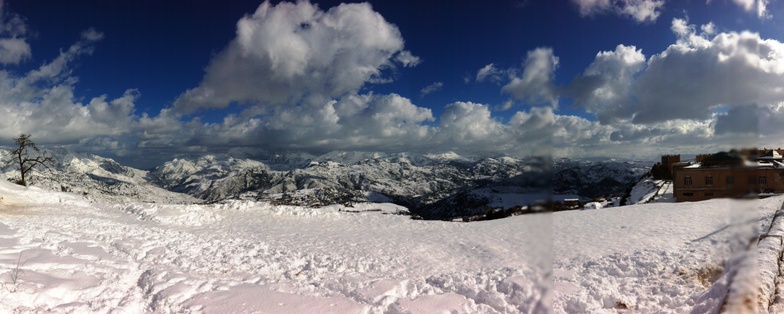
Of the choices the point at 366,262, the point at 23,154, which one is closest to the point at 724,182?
the point at 366,262

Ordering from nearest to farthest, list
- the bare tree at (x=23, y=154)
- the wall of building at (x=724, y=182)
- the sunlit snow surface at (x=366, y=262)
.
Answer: the wall of building at (x=724, y=182) < the sunlit snow surface at (x=366, y=262) < the bare tree at (x=23, y=154)

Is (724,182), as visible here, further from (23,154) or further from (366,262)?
(23,154)

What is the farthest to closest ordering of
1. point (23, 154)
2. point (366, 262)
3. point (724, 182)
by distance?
point (23, 154), point (366, 262), point (724, 182)

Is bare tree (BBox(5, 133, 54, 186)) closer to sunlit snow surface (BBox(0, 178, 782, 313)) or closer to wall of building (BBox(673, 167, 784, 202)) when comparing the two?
sunlit snow surface (BBox(0, 178, 782, 313))

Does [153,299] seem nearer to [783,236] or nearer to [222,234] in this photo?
[222,234]

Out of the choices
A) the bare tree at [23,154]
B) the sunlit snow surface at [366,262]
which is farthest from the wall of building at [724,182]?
the bare tree at [23,154]

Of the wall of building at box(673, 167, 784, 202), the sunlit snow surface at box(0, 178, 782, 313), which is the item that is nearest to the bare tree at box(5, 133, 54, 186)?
the sunlit snow surface at box(0, 178, 782, 313)

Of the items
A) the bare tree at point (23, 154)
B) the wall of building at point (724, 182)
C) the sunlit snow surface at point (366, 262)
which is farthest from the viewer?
the bare tree at point (23, 154)

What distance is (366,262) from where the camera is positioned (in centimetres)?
1747

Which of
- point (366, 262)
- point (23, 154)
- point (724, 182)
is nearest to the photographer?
point (724, 182)

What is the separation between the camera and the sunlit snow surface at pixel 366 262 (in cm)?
1017

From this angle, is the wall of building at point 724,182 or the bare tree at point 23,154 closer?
the wall of building at point 724,182

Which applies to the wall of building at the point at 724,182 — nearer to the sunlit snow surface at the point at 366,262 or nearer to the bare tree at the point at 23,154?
the sunlit snow surface at the point at 366,262

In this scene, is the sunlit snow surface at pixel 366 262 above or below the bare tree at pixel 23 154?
below
